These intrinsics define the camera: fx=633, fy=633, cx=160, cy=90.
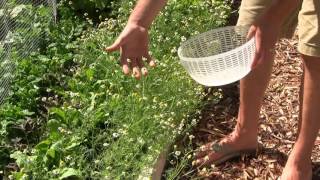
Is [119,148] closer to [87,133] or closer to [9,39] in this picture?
[87,133]

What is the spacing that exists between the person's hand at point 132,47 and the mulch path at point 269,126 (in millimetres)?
934

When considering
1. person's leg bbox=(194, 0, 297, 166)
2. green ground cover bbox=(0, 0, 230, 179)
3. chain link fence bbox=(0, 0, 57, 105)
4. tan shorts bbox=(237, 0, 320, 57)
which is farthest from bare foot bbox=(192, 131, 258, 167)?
chain link fence bbox=(0, 0, 57, 105)

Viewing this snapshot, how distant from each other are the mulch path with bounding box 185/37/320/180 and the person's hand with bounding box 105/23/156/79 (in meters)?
0.93

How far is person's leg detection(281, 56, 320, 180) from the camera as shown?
254 centimetres

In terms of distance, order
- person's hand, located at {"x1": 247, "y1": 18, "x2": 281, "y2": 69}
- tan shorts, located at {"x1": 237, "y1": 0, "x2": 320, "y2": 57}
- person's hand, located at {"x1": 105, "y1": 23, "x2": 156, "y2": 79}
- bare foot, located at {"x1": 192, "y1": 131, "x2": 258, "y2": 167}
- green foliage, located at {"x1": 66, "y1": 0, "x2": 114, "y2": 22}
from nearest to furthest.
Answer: person's hand, located at {"x1": 105, "y1": 23, "x2": 156, "y2": 79} → tan shorts, located at {"x1": 237, "y1": 0, "x2": 320, "y2": 57} → person's hand, located at {"x1": 247, "y1": 18, "x2": 281, "y2": 69} → bare foot, located at {"x1": 192, "y1": 131, "x2": 258, "y2": 167} → green foliage, located at {"x1": 66, "y1": 0, "x2": 114, "y2": 22}

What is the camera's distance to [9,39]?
343 cm

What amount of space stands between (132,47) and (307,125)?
36.7 inches

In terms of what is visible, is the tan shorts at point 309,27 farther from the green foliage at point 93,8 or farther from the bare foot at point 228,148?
the green foliage at point 93,8

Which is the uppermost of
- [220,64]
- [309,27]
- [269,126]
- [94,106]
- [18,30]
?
[309,27]

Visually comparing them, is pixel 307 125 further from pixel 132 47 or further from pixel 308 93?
pixel 132 47

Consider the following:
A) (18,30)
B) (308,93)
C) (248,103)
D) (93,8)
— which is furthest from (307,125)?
(93,8)

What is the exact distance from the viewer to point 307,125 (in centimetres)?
269

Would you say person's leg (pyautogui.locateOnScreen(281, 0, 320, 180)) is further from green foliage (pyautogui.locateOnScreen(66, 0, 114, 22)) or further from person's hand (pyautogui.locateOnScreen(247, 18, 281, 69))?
green foliage (pyautogui.locateOnScreen(66, 0, 114, 22))

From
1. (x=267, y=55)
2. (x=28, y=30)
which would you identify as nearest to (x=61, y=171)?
(x=267, y=55)
